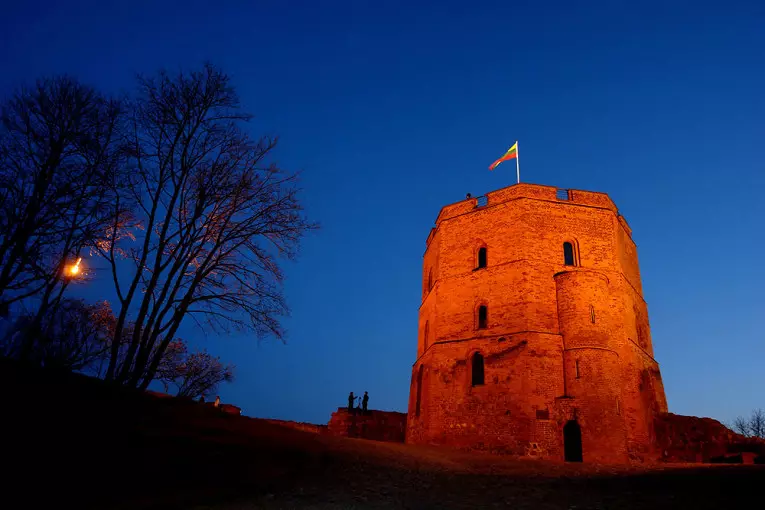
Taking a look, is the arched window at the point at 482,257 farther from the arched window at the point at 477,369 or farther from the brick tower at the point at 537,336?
the arched window at the point at 477,369

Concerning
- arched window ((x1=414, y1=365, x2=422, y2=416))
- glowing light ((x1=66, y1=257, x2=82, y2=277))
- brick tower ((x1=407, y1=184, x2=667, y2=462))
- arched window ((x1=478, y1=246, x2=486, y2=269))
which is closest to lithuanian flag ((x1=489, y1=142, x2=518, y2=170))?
brick tower ((x1=407, y1=184, x2=667, y2=462))

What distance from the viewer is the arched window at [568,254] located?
22.9 m

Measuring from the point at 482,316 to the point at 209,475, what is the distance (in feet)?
50.0

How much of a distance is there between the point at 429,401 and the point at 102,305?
58.6ft

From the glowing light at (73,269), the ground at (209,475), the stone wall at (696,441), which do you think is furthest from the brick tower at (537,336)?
the glowing light at (73,269)

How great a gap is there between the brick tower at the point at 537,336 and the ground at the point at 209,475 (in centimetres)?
711

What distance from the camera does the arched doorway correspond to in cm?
→ 1978

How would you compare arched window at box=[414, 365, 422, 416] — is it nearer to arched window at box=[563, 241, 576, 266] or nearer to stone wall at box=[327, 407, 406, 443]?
stone wall at box=[327, 407, 406, 443]

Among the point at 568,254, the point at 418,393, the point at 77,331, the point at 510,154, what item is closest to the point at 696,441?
the point at 568,254

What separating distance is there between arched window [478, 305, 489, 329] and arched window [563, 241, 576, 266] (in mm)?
4076

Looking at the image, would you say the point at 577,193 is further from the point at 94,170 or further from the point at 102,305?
the point at 102,305

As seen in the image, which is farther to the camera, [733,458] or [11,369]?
[733,458]

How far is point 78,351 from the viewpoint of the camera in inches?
914

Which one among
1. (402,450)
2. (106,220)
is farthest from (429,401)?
(106,220)
